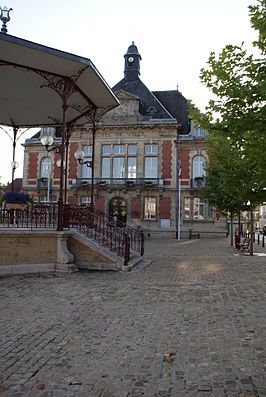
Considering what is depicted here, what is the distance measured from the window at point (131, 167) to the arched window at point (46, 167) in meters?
8.20

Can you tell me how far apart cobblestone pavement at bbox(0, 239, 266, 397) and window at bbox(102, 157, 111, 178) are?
23.9 m

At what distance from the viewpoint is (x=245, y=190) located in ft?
38.9

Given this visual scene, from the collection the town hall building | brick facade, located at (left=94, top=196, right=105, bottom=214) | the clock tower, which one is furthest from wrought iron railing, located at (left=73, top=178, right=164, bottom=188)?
the clock tower

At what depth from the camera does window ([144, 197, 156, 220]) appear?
1184 inches

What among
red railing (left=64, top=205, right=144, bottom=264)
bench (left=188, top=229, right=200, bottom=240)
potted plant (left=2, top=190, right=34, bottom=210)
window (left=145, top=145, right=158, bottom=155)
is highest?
window (left=145, top=145, right=158, bottom=155)

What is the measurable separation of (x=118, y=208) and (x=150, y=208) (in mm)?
3094

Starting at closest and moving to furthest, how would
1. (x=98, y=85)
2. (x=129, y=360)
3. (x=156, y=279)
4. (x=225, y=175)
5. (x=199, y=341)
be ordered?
(x=129, y=360) < (x=199, y=341) < (x=156, y=279) < (x=98, y=85) < (x=225, y=175)

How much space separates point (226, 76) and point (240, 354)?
17.5 ft

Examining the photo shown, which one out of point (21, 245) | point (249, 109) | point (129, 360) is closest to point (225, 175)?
point (249, 109)

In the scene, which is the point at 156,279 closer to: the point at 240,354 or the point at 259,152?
the point at 259,152

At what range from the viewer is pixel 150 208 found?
3019cm

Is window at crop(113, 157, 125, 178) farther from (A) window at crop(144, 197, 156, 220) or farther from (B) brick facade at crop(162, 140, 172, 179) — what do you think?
(B) brick facade at crop(162, 140, 172, 179)

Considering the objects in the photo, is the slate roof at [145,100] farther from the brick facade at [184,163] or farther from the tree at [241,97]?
the tree at [241,97]

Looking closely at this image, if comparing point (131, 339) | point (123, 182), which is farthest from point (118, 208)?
point (131, 339)
